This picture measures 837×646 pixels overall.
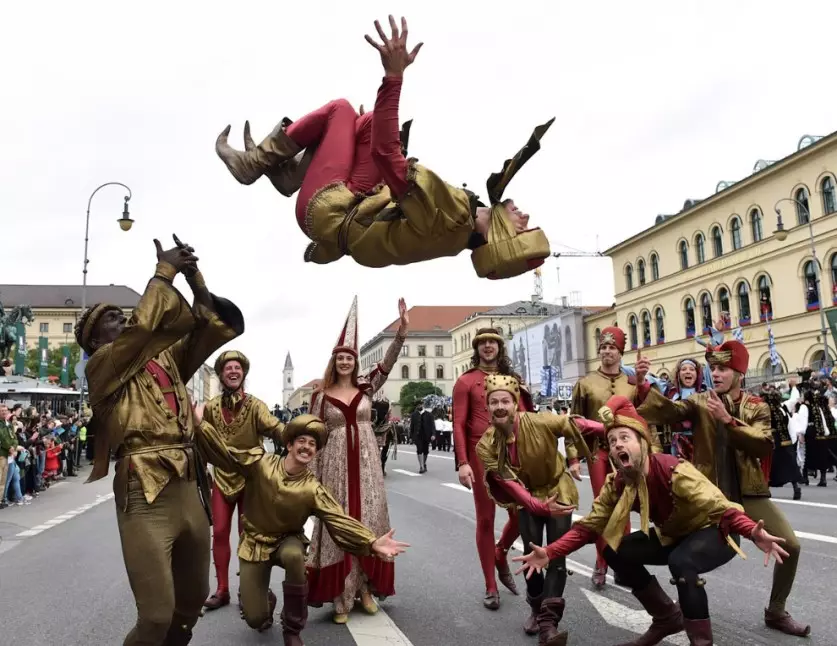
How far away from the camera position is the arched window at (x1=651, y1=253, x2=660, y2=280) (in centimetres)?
5438

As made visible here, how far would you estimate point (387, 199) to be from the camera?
10.3 ft

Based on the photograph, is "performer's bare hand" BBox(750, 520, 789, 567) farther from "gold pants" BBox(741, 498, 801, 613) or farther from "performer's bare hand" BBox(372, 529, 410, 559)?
"performer's bare hand" BBox(372, 529, 410, 559)

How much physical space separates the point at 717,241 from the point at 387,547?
47826 millimetres

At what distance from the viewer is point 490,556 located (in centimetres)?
567

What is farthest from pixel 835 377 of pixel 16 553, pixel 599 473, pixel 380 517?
pixel 16 553

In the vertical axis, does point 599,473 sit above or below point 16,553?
above

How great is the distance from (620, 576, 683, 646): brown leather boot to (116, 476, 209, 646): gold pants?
8.10 feet

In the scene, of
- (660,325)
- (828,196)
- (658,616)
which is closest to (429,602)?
(658,616)

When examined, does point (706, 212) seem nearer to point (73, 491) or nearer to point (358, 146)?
point (73, 491)

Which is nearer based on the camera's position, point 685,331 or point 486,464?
point 486,464

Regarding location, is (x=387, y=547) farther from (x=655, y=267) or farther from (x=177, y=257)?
(x=655, y=267)

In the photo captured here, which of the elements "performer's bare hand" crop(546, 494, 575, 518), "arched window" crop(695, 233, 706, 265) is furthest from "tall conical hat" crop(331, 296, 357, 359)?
"arched window" crop(695, 233, 706, 265)

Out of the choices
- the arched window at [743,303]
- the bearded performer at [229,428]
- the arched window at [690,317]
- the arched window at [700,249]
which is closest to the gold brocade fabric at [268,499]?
the bearded performer at [229,428]

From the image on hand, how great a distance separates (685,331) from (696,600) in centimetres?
4929
